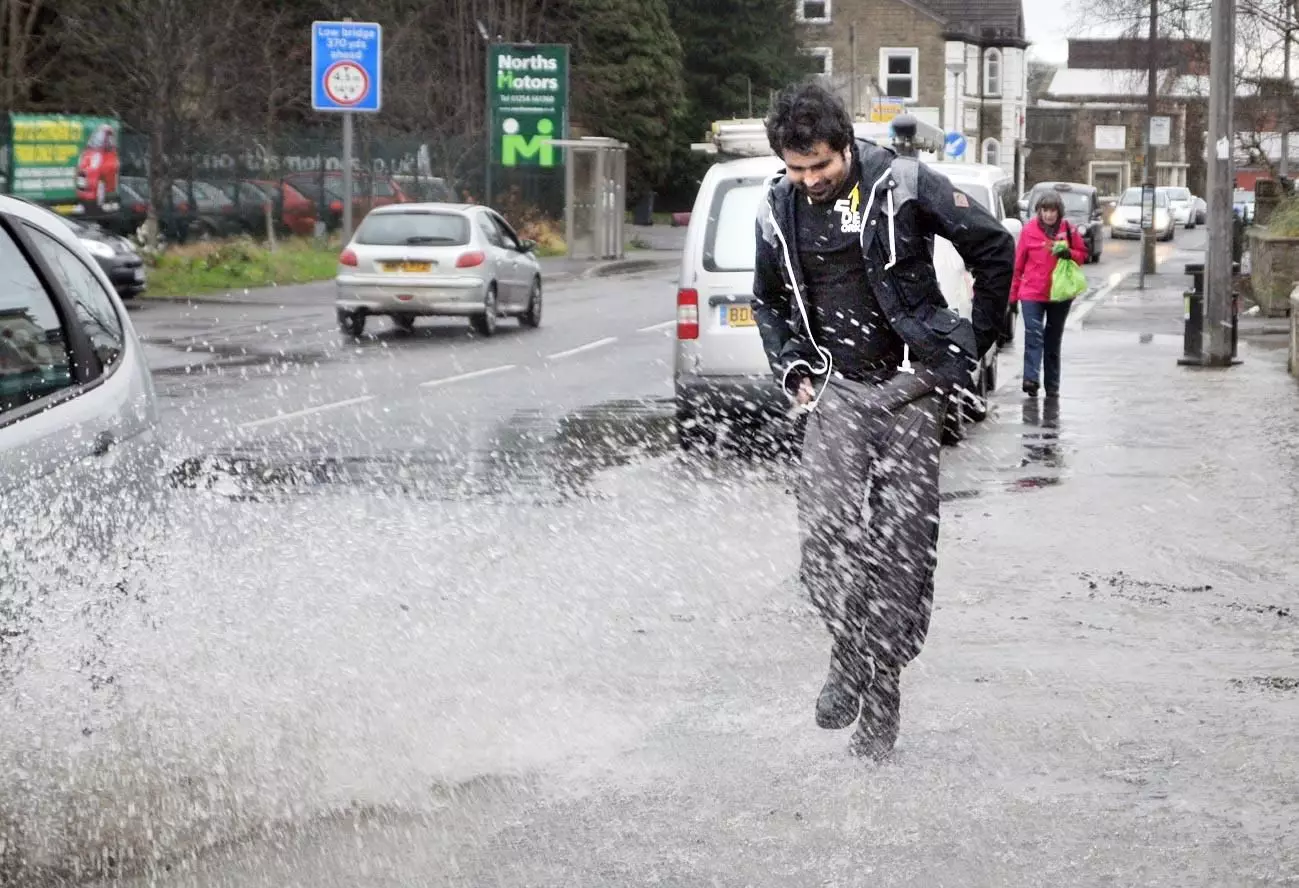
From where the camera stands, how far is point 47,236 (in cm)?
587

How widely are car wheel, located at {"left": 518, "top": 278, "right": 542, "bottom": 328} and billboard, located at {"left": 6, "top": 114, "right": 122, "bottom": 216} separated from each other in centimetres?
995

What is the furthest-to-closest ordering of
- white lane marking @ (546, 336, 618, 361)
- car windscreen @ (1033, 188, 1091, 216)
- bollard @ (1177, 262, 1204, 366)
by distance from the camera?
car windscreen @ (1033, 188, 1091, 216)
white lane marking @ (546, 336, 618, 361)
bollard @ (1177, 262, 1204, 366)

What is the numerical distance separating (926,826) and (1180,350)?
1721 cm

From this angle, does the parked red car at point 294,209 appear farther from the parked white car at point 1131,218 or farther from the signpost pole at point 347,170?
the parked white car at point 1131,218

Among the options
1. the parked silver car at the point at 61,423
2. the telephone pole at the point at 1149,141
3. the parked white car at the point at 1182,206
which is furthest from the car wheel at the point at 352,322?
the parked white car at the point at 1182,206

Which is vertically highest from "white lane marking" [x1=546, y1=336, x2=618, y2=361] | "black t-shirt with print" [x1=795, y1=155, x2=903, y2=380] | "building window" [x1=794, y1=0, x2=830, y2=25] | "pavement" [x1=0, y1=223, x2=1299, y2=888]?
"building window" [x1=794, y1=0, x2=830, y2=25]

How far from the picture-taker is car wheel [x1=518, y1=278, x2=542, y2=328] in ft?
84.3

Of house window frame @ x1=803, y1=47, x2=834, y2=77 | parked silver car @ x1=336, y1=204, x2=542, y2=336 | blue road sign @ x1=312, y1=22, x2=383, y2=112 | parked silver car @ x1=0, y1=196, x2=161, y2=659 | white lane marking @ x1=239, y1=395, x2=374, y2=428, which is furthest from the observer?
house window frame @ x1=803, y1=47, x2=834, y2=77

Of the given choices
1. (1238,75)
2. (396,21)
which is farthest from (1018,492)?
(396,21)

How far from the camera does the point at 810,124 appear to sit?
5465mm

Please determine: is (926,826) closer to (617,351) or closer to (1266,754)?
(1266,754)

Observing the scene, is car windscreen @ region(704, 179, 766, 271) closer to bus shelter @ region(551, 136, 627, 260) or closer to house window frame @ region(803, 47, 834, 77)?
bus shelter @ region(551, 136, 627, 260)

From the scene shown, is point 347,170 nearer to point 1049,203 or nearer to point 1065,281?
point 1049,203

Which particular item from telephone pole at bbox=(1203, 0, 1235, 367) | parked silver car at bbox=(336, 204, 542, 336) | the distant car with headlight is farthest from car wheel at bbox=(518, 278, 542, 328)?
telephone pole at bbox=(1203, 0, 1235, 367)
